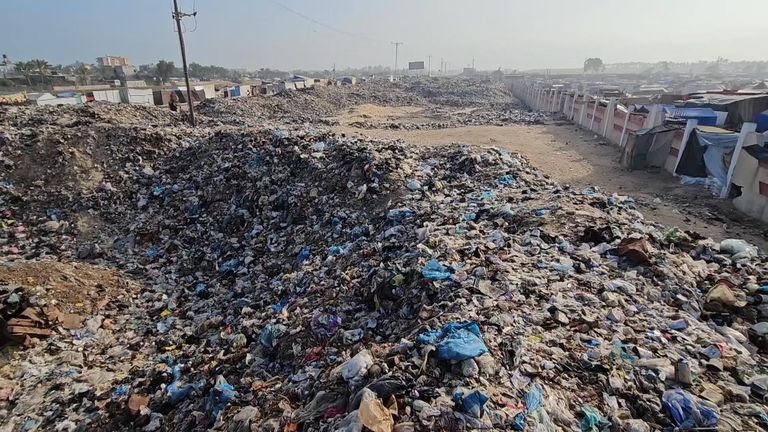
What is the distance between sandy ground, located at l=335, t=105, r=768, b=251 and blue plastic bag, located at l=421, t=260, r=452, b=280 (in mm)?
5042

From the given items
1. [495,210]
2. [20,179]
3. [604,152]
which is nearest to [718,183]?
[604,152]

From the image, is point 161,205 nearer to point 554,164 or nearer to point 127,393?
point 127,393

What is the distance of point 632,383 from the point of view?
104 inches

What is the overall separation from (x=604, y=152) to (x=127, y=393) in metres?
13.8

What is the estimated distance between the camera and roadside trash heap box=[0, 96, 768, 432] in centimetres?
255

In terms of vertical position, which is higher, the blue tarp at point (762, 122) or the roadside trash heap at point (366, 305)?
the blue tarp at point (762, 122)

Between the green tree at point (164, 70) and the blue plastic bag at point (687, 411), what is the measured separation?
64.7 meters

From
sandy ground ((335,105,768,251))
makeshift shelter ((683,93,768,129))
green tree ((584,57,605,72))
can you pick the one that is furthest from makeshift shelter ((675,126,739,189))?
green tree ((584,57,605,72))

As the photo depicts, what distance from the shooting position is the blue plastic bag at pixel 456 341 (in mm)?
2611

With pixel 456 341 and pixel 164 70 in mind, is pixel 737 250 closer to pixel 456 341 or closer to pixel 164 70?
pixel 456 341

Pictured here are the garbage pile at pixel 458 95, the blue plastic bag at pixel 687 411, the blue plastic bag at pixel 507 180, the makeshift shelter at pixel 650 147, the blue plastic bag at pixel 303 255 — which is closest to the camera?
the blue plastic bag at pixel 687 411

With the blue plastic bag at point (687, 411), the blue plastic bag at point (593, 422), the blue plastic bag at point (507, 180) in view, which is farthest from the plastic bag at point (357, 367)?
the blue plastic bag at point (507, 180)

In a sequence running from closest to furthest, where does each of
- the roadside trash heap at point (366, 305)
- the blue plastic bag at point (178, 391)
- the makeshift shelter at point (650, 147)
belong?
1. the roadside trash heap at point (366, 305)
2. the blue plastic bag at point (178, 391)
3. the makeshift shelter at point (650, 147)

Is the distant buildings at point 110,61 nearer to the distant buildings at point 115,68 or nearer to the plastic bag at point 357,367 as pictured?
the distant buildings at point 115,68
